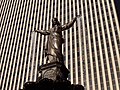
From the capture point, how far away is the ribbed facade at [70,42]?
6388 centimetres

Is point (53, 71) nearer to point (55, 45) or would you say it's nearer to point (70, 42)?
point (55, 45)

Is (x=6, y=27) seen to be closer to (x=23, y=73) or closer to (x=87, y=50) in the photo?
(x=23, y=73)

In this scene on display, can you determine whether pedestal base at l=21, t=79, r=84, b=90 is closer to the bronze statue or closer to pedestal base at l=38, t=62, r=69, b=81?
pedestal base at l=38, t=62, r=69, b=81

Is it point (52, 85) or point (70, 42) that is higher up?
point (70, 42)

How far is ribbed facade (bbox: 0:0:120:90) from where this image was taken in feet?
210

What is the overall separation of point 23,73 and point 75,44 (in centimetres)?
1489

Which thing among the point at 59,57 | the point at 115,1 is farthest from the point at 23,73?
the point at 59,57

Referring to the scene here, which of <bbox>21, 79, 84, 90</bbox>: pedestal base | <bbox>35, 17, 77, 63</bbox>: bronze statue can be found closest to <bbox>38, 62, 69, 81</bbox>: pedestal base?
<bbox>35, 17, 77, 63</bbox>: bronze statue

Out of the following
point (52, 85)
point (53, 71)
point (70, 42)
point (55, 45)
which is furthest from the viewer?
point (70, 42)

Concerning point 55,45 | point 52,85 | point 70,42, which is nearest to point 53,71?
point 52,85

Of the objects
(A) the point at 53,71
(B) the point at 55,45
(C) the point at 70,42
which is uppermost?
(C) the point at 70,42

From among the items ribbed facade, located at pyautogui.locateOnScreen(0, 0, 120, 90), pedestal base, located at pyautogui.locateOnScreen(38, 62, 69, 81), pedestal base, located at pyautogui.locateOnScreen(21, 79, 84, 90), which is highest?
ribbed facade, located at pyautogui.locateOnScreen(0, 0, 120, 90)

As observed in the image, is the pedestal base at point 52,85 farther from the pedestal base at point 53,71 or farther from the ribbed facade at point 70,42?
the ribbed facade at point 70,42

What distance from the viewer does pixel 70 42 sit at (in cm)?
7362
